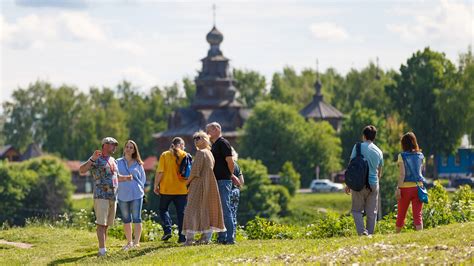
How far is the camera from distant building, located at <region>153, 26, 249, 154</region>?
379ft

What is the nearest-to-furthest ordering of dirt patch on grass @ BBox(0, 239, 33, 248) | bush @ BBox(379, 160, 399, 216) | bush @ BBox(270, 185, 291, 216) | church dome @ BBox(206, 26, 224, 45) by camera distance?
dirt patch on grass @ BBox(0, 239, 33, 248) < bush @ BBox(379, 160, 399, 216) < bush @ BBox(270, 185, 291, 216) < church dome @ BBox(206, 26, 224, 45)

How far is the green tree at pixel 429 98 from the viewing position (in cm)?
8581

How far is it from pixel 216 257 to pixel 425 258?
3.41m

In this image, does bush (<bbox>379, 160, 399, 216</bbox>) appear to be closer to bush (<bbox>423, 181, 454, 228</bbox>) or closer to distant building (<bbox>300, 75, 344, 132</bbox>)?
distant building (<bbox>300, 75, 344, 132</bbox>)

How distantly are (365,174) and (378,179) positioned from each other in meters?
0.40

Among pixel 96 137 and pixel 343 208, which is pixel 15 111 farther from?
pixel 343 208

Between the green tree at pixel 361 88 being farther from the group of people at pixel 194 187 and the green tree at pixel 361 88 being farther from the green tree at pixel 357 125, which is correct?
the group of people at pixel 194 187

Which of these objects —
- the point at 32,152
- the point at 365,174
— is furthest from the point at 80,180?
the point at 365,174

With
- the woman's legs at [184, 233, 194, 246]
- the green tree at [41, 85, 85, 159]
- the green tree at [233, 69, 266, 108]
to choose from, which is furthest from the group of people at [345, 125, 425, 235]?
the green tree at [233, 69, 266, 108]

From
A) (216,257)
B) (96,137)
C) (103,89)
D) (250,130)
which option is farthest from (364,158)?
(103,89)

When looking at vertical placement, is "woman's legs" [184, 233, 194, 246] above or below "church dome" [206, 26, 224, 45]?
below

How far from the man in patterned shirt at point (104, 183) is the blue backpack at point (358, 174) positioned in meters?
3.63

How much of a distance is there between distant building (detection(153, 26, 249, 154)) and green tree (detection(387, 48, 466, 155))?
23.6m

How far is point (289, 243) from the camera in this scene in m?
19.2
